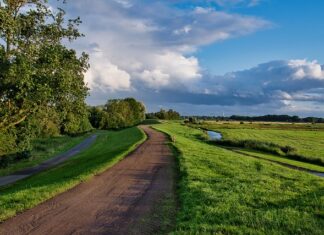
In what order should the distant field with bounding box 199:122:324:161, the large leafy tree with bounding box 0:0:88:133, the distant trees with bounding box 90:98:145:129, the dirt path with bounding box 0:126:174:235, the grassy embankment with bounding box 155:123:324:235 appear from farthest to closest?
Result: the distant trees with bounding box 90:98:145:129, the distant field with bounding box 199:122:324:161, the large leafy tree with bounding box 0:0:88:133, the dirt path with bounding box 0:126:174:235, the grassy embankment with bounding box 155:123:324:235

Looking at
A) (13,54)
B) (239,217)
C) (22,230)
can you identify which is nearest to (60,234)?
(22,230)

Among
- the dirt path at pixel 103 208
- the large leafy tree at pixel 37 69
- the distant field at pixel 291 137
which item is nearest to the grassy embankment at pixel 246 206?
the dirt path at pixel 103 208

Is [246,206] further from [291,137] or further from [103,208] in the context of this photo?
[291,137]

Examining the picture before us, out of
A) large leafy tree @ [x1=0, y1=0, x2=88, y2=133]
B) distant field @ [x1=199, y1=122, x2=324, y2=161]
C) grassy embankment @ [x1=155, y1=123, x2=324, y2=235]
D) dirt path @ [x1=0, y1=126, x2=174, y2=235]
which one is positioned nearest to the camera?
grassy embankment @ [x1=155, y1=123, x2=324, y2=235]

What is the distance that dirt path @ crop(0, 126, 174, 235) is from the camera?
10617mm

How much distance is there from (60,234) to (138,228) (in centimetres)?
204

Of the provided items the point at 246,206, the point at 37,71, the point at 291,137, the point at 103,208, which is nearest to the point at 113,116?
the point at 291,137

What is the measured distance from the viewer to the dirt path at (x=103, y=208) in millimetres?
10617

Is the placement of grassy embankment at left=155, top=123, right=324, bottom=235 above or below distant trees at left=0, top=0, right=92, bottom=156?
below

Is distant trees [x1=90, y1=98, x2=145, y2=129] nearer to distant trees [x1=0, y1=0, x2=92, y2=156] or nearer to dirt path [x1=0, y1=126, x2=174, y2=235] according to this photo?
distant trees [x1=0, y1=0, x2=92, y2=156]

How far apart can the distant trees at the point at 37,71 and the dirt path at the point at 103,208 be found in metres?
6.50

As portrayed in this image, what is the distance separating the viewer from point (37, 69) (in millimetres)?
21984

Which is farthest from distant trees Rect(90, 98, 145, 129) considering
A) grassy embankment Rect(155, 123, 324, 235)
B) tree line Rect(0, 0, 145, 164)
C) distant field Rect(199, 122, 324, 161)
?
grassy embankment Rect(155, 123, 324, 235)

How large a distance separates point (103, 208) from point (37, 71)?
11870mm
